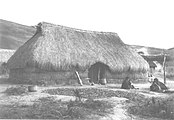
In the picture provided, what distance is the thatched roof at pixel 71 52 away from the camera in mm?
17562

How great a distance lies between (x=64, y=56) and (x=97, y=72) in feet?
12.9

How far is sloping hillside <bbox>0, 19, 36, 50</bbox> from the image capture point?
44.4 m

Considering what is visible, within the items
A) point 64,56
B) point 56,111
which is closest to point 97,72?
point 64,56

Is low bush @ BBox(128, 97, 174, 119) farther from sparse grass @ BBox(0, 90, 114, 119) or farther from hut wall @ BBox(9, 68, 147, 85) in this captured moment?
hut wall @ BBox(9, 68, 147, 85)

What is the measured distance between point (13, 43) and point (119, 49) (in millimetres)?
29118

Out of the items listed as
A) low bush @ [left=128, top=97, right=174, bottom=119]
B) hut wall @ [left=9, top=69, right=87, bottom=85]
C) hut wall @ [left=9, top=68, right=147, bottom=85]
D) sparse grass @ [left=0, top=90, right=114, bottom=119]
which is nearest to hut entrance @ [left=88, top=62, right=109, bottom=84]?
hut wall @ [left=9, top=68, right=147, bottom=85]

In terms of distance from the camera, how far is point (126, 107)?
9.15 m

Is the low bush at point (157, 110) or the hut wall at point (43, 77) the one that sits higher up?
the hut wall at point (43, 77)

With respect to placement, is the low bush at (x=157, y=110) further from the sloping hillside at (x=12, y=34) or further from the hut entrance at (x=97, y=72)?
the sloping hillside at (x=12, y=34)

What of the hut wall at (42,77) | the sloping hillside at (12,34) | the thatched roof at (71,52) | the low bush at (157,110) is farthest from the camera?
the sloping hillside at (12,34)

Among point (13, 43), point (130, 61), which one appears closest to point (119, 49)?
point (130, 61)

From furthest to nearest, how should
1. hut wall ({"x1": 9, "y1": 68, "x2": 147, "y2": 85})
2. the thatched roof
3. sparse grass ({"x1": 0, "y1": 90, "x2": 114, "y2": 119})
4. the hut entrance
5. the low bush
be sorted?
the hut entrance → the thatched roof → hut wall ({"x1": 9, "y1": 68, "x2": 147, "y2": 85}) → the low bush → sparse grass ({"x1": 0, "y1": 90, "x2": 114, "y2": 119})

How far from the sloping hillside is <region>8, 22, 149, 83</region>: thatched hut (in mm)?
25256

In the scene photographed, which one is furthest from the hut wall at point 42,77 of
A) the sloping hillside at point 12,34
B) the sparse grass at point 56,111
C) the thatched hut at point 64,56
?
the sloping hillside at point 12,34
